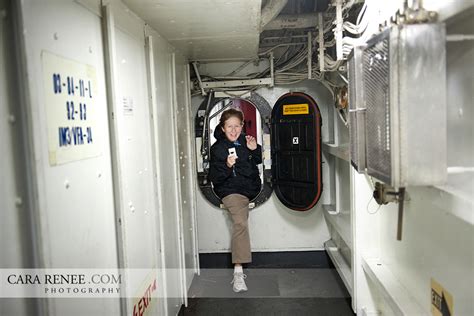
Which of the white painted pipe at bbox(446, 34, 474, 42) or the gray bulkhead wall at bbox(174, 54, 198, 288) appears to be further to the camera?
the gray bulkhead wall at bbox(174, 54, 198, 288)

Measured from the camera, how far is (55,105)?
121 cm

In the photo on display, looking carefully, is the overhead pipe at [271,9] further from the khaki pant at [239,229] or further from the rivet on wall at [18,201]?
the rivet on wall at [18,201]

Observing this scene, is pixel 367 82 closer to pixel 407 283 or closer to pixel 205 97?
pixel 407 283

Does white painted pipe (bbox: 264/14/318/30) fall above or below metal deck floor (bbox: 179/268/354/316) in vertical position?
above

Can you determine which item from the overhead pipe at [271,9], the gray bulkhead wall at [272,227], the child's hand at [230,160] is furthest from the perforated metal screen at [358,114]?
the gray bulkhead wall at [272,227]

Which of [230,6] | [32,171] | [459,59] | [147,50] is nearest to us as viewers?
[32,171]

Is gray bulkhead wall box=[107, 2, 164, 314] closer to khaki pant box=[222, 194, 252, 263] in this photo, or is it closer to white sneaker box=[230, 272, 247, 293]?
white sneaker box=[230, 272, 247, 293]

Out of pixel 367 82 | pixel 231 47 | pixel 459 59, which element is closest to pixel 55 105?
pixel 367 82

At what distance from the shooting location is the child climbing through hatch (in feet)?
11.9

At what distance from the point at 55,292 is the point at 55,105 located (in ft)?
1.89

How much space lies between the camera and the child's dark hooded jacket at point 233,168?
12.0ft

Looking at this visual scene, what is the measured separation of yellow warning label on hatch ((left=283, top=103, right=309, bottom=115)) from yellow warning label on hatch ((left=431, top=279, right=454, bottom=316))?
2.17 metres

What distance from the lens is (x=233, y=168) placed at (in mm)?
3689

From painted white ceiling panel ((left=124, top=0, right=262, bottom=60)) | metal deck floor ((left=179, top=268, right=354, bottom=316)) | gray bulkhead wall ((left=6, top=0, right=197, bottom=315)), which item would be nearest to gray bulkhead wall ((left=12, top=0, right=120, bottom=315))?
gray bulkhead wall ((left=6, top=0, right=197, bottom=315))
